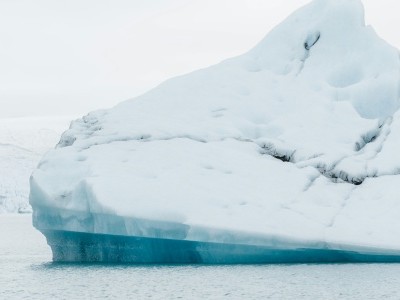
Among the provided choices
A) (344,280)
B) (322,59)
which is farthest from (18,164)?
(344,280)

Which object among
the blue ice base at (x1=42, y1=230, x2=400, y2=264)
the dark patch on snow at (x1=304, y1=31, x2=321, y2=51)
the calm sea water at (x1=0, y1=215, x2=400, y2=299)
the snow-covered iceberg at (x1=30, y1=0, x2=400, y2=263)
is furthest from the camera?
the dark patch on snow at (x1=304, y1=31, x2=321, y2=51)

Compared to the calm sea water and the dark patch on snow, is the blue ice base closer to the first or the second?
the calm sea water

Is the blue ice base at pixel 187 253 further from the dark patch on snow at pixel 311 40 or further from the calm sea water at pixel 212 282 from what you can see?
the dark patch on snow at pixel 311 40

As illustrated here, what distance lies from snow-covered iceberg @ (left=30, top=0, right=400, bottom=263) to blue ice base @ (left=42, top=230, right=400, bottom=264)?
5cm

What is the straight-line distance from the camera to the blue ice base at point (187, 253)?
22141mm

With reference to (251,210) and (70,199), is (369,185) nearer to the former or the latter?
(251,210)

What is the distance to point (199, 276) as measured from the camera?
21.1 m

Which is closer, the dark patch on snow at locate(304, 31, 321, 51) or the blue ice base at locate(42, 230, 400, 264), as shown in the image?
the blue ice base at locate(42, 230, 400, 264)

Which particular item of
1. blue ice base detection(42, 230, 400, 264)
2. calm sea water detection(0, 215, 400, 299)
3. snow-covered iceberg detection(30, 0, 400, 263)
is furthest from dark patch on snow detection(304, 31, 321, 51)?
calm sea water detection(0, 215, 400, 299)

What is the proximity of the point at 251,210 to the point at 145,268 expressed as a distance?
3.26 metres

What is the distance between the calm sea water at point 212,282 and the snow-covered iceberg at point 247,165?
58cm

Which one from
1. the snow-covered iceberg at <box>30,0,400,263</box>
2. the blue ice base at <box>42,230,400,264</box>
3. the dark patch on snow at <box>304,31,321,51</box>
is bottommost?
the blue ice base at <box>42,230,400,264</box>

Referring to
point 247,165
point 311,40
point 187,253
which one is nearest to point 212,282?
point 187,253

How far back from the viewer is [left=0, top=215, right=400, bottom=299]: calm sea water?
62.1 feet
